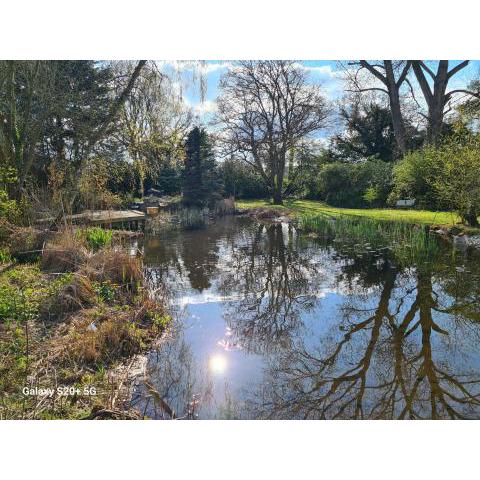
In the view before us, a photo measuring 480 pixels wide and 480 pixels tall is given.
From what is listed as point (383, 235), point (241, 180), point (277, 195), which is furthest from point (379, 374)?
point (241, 180)

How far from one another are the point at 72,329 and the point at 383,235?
667cm

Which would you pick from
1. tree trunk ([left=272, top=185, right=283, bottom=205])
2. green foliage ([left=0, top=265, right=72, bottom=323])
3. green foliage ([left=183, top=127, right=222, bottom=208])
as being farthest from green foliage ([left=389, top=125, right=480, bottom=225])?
green foliage ([left=183, top=127, right=222, bottom=208])

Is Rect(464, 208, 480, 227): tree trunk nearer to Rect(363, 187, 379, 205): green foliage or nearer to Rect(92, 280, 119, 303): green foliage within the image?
Rect(363, 187, 379, 205): green foliage

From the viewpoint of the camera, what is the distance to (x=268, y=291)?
503 centimetres

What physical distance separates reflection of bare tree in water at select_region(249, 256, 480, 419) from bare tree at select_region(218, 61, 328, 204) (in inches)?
318

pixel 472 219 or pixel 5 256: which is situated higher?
pixel 472 219

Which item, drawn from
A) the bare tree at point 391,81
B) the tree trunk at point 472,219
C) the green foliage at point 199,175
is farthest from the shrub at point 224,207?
the tree trunk at point 472,219

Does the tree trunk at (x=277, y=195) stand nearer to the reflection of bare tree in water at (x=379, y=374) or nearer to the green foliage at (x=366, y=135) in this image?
the green foliage at (x=366, y=135)

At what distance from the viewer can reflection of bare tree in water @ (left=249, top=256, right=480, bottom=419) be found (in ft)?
7.97

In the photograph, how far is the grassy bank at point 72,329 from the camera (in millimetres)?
2520

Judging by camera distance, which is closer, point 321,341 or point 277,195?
point 321,341

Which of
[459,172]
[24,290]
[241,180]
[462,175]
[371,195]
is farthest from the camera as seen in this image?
[241,180]

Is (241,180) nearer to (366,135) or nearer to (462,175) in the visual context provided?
(366,135)

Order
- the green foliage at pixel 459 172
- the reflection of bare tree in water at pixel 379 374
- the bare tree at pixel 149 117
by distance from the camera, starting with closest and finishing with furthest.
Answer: the reflection of bare tree in water at pixel 379 374 < the bare tree at pixel 149 117 < the green foliage at pixel 459 172
